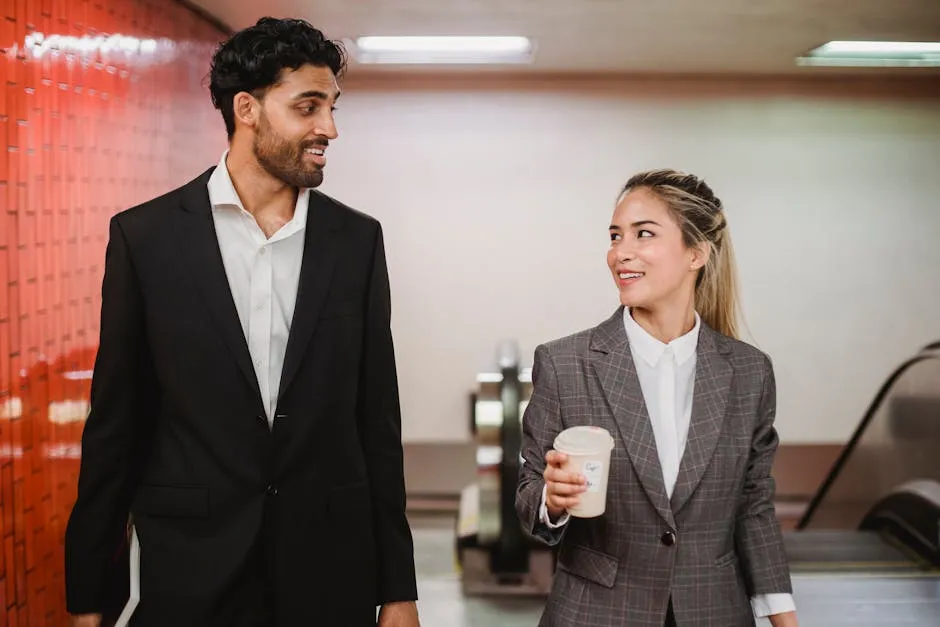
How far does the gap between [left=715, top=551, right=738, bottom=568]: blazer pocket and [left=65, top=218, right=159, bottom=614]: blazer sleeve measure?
1.37m

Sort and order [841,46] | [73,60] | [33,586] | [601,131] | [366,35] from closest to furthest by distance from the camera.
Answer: [33,586], [73,60], [366,35], [841,46], [601,131]

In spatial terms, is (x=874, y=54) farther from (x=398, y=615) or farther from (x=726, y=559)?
(x=398, y=615)

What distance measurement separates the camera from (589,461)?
1807 mm

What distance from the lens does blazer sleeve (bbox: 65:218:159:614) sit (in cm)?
198

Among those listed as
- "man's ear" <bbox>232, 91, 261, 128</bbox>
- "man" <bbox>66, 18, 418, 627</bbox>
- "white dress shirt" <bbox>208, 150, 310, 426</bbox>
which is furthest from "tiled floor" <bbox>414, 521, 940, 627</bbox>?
"man's ear" <bbox>232, 91, 261, 128</bbox>

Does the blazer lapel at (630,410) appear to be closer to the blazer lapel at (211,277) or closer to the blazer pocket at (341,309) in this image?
the blazer pocket at (341,309)

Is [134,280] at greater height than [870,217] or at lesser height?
lesser

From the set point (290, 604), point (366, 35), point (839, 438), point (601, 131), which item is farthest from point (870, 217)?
point (290, 604)

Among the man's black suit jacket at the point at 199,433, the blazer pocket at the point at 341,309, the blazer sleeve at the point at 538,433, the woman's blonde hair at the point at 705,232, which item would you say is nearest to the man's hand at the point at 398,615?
the man's black suit jacket at the point at 199,433

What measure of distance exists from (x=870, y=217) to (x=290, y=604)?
661cm

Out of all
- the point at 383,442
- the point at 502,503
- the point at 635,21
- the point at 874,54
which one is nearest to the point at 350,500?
the point at 383,442

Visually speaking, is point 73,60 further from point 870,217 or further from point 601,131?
point 870,217

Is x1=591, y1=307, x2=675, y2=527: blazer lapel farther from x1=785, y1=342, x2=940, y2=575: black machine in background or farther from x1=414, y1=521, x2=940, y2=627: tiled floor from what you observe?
x1=785, y1=342, x2=940, y2=575: black machine in background

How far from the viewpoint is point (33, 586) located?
264 centimetres
